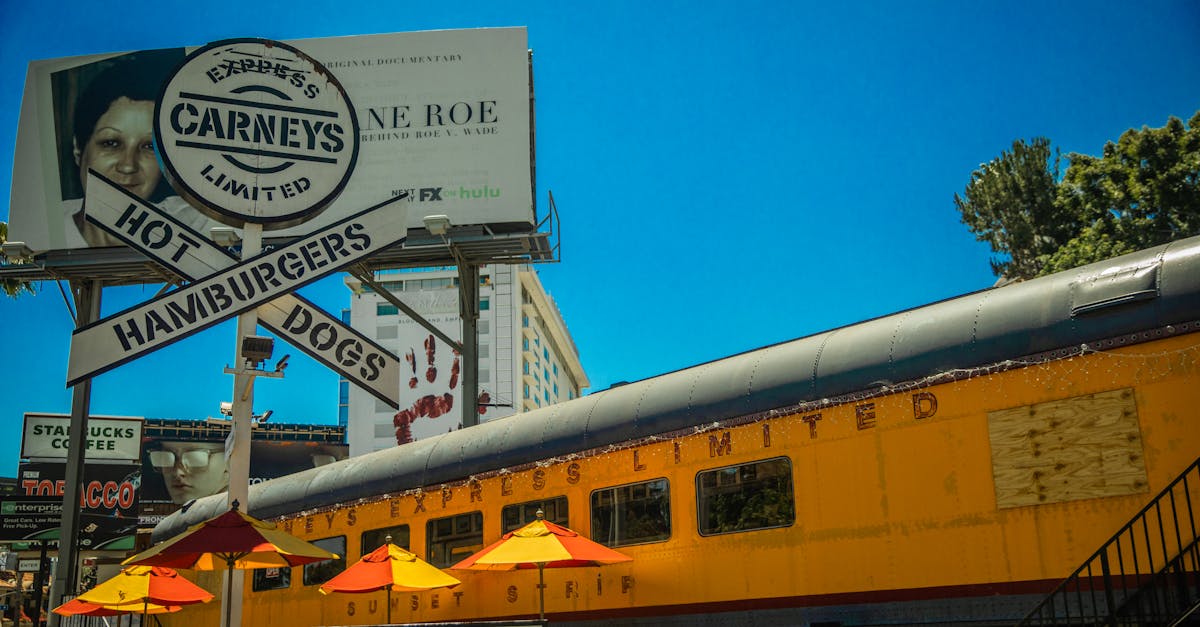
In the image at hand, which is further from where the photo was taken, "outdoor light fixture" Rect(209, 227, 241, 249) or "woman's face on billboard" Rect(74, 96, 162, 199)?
"woman's face on billboard" Rect(74, 96, 162, 199)

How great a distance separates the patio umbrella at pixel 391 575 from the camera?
12055mm

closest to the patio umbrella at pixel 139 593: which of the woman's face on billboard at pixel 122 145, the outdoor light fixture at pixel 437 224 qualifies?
the outdoor light fixture at pixel 437 224

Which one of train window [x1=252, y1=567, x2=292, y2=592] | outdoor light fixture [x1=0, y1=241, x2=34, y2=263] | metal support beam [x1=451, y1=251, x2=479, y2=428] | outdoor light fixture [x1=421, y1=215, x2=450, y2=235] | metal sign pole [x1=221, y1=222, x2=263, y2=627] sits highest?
outdoor light fixture [x1=0, y1=241, x2=34, y2=263]

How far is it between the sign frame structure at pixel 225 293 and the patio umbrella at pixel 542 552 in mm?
3677

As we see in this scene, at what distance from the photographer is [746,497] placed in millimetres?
10375

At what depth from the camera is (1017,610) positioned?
27.5ft

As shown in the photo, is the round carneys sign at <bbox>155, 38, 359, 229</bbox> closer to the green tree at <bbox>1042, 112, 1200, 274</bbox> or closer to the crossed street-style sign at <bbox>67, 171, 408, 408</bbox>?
the crossed street-style sign at <bbox>67, 171, 408, 408</bbox>

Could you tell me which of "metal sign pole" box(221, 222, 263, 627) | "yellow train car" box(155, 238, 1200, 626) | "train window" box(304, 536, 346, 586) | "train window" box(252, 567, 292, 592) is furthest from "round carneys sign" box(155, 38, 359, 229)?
"train window" box(252, 567, 292, 592)

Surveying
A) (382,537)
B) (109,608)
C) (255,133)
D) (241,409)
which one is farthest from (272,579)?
(255,133)

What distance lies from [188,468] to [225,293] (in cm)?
6242

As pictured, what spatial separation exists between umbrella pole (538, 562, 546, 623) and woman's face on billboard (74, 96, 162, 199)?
53.8 ft

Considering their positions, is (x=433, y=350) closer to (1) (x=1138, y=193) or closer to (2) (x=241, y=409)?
(1) (x=1138, y=193)

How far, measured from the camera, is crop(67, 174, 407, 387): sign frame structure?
773 centimetres

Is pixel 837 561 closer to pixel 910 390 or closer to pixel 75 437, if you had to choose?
pixel 910 390
